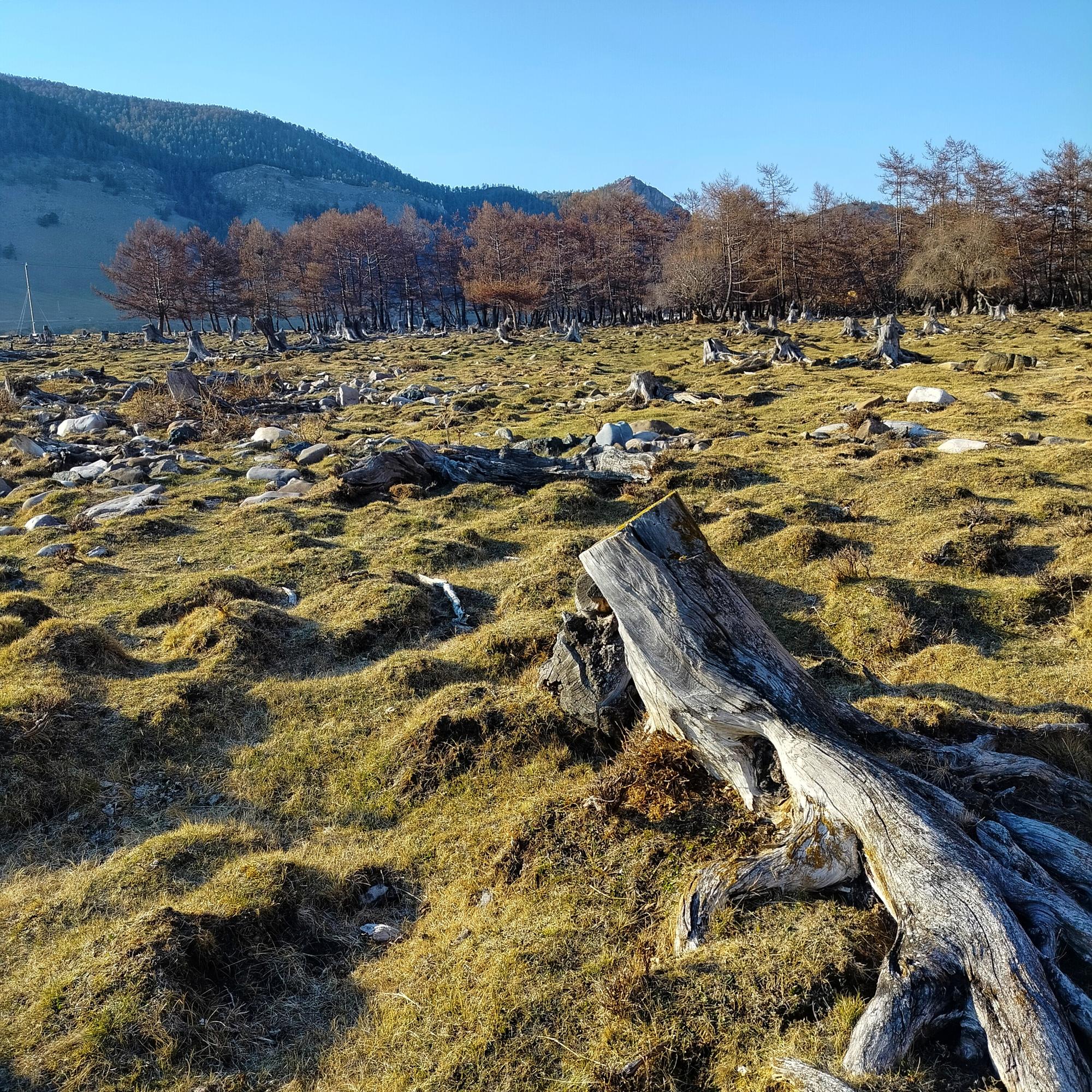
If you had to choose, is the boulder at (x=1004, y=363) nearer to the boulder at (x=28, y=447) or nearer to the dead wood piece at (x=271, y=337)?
the boulder at (x=28, y=447)

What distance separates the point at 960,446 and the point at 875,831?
15113 millimetres

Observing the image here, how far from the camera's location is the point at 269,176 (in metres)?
184

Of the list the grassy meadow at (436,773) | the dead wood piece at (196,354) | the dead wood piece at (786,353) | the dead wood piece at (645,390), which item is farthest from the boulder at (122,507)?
the dead wood piece at (196,354)

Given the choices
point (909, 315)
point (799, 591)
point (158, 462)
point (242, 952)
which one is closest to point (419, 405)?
point (158, 462)

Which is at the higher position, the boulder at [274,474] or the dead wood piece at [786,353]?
the dead wood piece at [786,353]

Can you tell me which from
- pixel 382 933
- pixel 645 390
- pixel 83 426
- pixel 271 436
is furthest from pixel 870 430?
pixel 83 426

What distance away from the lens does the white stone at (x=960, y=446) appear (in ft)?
54.7

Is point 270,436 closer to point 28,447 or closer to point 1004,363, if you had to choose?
point 28,447

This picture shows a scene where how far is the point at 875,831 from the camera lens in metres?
4.47

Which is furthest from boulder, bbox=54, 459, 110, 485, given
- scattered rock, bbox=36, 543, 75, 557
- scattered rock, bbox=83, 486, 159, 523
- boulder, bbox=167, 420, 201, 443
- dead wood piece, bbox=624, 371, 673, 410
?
dead wood piece, bbox=624, 371, 673, 410

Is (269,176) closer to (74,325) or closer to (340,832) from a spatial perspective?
(74,325)

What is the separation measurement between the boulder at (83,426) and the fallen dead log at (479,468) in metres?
12.4

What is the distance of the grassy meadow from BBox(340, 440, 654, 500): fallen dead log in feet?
2.02

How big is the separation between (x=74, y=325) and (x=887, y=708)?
11331cm
